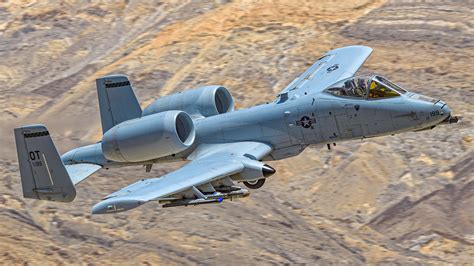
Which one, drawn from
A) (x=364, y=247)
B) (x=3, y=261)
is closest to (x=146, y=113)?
(x=3, y=261)

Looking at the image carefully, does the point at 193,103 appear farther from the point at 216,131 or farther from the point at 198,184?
the point at 198,184

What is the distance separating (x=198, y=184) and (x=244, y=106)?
15991 millimetres

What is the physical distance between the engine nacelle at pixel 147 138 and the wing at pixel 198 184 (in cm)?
80

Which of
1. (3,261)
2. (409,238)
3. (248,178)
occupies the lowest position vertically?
(409,238)

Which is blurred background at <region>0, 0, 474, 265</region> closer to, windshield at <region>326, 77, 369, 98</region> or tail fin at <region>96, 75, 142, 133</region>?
tail fin at <region>96, 75, 142, 133</region>

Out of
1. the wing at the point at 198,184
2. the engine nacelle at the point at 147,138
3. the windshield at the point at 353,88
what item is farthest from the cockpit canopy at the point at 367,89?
the engine nacelle at the point at 147,138

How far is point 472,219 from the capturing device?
33438mm

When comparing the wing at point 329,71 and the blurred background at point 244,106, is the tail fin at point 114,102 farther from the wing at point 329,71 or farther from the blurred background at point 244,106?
the blurred background at point 244,106

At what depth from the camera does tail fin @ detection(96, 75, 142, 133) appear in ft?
98.4

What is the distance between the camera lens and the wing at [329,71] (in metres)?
29.6

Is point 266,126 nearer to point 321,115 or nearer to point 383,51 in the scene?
point 321,115

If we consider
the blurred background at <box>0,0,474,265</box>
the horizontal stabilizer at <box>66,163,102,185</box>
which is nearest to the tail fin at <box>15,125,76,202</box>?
the horizontal stabilizer at <box>66,163,102,185</box>

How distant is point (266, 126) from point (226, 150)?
1264 mm

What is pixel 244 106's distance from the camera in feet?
133
